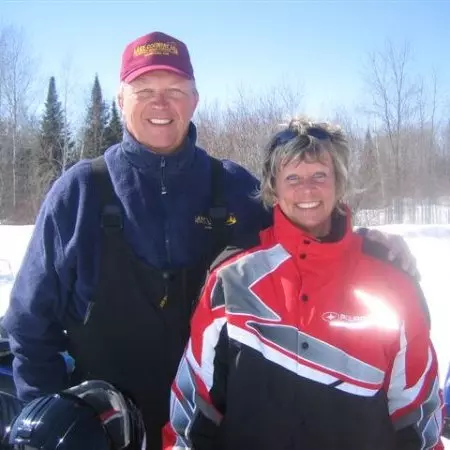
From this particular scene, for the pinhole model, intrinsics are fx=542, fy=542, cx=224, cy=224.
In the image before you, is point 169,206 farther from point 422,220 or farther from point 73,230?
point 422,220

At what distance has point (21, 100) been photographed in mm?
27312

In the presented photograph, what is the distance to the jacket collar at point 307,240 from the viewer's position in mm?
1938

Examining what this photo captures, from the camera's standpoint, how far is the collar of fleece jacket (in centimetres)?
194

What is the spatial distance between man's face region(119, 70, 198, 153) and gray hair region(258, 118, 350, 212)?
40 cm

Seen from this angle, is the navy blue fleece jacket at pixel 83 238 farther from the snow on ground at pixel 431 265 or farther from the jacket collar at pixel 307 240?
the snow on ground at pixel 431 265

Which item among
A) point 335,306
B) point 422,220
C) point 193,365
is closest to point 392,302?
Result: point 335,306

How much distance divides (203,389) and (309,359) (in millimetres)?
385

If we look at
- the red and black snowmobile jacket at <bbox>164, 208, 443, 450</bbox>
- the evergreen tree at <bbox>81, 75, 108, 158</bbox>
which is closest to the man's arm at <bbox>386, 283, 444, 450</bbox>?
the red and black snowmobile jacket at <bbox>164, 208, 443, 450</bbox>

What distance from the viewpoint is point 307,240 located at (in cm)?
196

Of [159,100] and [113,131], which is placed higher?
[113,131]

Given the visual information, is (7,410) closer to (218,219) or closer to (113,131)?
(218,219)

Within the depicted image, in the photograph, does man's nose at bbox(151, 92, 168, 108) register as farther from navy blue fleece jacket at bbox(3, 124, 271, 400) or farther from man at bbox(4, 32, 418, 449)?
navy blue fleece jacket at bbox(3, 124, 271, 400)

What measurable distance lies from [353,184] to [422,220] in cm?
2694

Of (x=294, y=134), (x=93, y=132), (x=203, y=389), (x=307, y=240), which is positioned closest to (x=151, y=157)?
(x=294, y=134)
